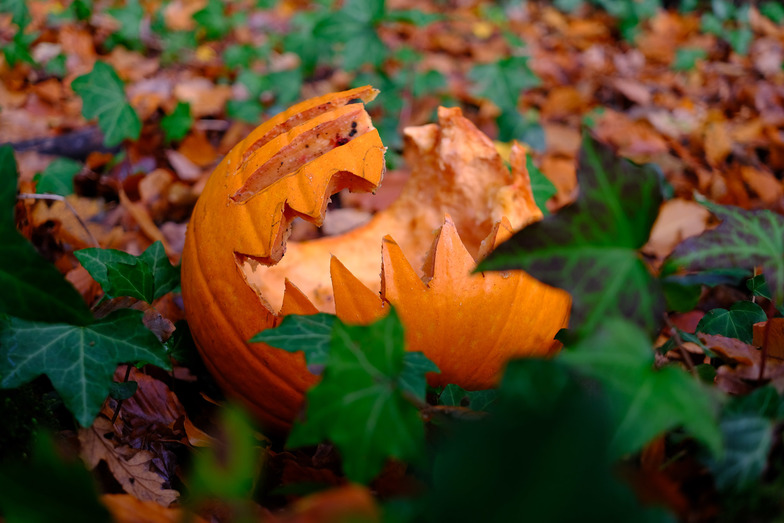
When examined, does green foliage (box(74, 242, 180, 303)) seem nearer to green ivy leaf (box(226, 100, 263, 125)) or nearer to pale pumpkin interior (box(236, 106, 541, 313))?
pale pumpkin interior (box(236, 106, 541, 313))

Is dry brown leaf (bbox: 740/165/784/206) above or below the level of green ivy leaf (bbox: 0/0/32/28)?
below

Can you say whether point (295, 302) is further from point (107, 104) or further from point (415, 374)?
point (107, 104)

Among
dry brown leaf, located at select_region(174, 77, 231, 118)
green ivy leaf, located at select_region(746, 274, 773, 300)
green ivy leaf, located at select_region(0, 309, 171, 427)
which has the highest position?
green ivy leaf, located at select_region(746, 274, 773, 300)

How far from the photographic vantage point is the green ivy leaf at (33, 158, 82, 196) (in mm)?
1904

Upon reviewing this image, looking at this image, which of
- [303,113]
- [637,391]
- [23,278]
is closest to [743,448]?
[637,391]

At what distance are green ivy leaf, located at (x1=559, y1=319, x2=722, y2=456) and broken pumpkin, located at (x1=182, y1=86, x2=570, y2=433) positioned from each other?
1.94 feet

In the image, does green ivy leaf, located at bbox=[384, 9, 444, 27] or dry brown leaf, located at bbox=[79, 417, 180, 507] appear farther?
green ivy leaf, located at bbox=[384, 9, 444, 27]

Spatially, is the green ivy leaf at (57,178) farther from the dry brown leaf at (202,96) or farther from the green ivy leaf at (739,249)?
the green ivy leaf at (739,249)

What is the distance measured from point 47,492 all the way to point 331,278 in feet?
2.72

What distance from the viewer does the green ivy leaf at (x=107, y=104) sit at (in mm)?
2074

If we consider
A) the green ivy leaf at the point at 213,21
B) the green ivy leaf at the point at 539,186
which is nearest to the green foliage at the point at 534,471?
the green ivy leaf at the point at 539,186

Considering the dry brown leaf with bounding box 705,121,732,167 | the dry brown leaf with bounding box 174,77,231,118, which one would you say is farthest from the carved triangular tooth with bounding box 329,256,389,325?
the dry brown leaf with bounding box 705,121,732,167

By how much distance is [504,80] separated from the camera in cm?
259

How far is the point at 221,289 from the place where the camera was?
1263 millimetres
